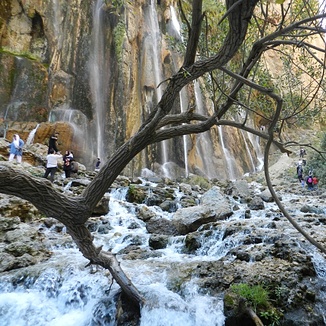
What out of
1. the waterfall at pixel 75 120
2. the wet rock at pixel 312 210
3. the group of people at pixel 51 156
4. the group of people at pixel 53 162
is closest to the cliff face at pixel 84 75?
the waterfall at pixel 75 120

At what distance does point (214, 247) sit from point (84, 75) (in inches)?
700

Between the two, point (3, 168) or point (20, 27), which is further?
point (20, 27)

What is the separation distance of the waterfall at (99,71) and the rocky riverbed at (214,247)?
971cm

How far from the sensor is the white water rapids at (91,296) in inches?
188

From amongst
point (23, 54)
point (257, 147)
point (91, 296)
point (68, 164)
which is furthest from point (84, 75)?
point (257, 147)

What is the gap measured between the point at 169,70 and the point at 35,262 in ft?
76.9

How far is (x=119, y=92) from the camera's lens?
21.8 meters

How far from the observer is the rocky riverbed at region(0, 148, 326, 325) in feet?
16.5

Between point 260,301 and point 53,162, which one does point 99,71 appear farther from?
point 260,301

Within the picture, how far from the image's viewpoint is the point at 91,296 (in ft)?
17.3

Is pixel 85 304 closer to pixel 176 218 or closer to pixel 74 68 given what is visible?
pixel 176 218

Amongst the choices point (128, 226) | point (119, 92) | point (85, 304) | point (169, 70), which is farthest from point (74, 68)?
point (85, 304)

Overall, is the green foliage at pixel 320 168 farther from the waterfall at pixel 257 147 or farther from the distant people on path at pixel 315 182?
the waterfall at pixel 257 147

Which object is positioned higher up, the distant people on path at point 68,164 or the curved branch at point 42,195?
the distant people on path at point 68,164
